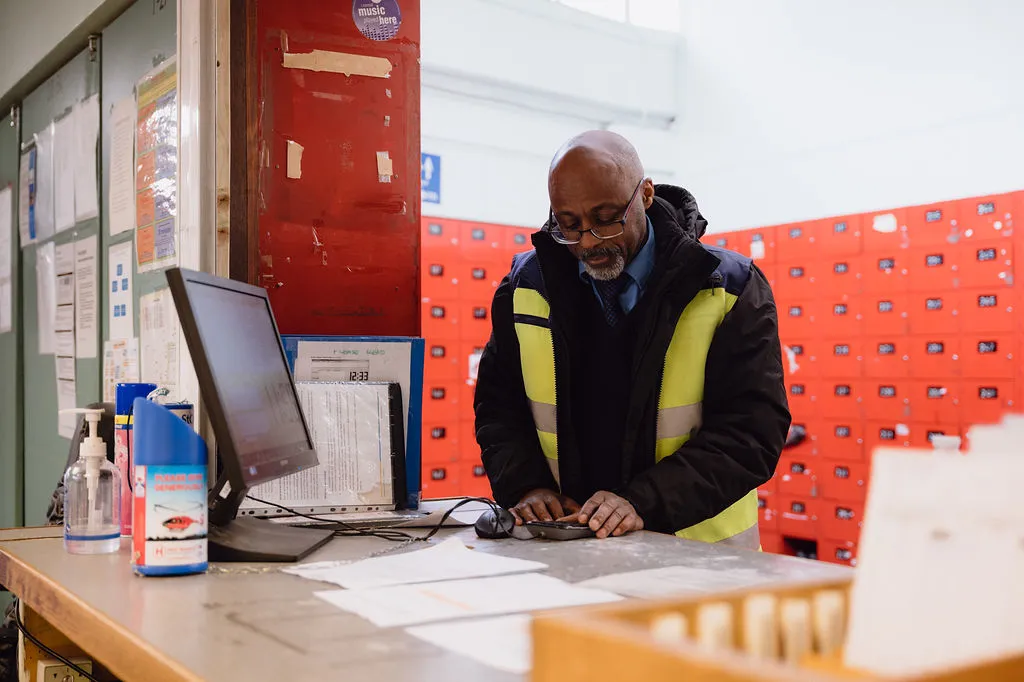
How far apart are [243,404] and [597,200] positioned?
3.36 feet

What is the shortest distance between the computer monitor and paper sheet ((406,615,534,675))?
45cm

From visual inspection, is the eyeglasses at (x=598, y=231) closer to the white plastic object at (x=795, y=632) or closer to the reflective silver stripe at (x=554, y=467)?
the reflective silver stripe at (x=554, y=467)

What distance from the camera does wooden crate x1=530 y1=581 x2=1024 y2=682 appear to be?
480 millimetres

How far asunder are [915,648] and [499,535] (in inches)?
45.2

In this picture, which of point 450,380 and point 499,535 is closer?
point 499,535

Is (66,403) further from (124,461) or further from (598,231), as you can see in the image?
(598,231)

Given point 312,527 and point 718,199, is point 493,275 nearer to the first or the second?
point 718,199

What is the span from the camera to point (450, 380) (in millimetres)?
5465

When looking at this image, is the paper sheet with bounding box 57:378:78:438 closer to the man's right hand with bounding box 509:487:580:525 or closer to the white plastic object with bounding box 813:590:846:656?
the man's right hand with bounding box 509:487:580:525

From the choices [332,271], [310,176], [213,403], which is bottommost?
[213,403]

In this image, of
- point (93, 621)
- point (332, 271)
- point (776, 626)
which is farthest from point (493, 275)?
point (776, 626)

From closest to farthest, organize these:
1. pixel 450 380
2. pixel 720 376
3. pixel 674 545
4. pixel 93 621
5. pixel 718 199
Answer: pixel 93 621, pixel 674 545, pixel 720 376, pixel 450 380, pixel 718 199

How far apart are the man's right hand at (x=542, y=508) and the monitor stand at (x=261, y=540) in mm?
379

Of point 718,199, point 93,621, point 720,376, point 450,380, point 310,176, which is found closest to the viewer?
point 93,621
